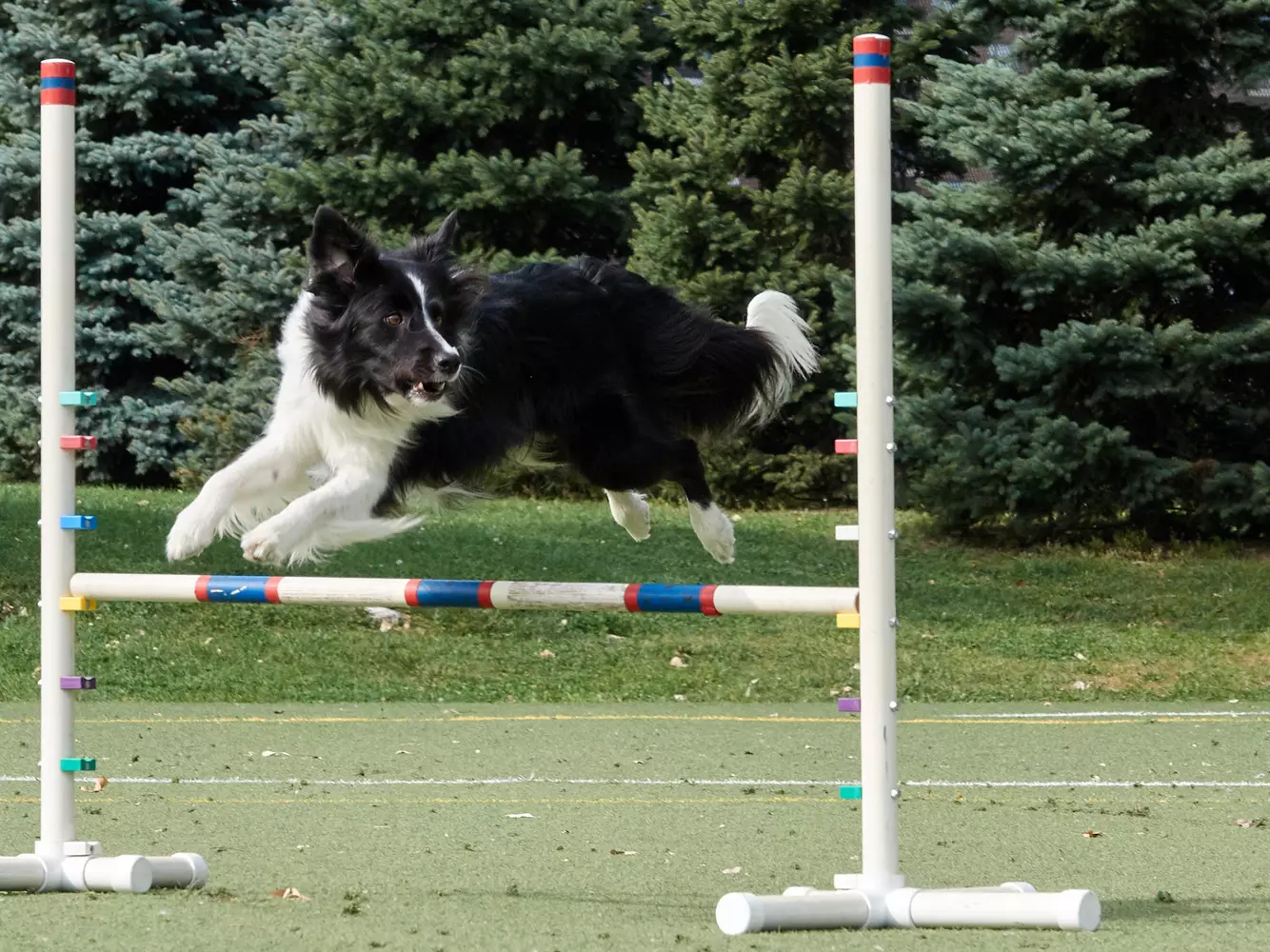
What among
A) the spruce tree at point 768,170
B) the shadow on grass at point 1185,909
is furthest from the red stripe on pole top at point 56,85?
the spruce tree at point 768,170

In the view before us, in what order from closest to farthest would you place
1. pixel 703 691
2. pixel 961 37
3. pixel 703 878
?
pixel 703 878 < pixel 703 691 < pixel 961 37

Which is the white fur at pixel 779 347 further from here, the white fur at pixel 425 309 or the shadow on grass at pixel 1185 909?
the shadow on grass at pixel 1185 909

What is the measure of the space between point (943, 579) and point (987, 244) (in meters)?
2.28

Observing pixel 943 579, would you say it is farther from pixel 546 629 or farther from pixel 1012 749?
pixel 1012 749

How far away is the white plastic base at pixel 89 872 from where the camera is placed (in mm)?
4617

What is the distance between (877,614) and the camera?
4.26 m

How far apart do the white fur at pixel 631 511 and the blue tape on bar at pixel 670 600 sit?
134cm

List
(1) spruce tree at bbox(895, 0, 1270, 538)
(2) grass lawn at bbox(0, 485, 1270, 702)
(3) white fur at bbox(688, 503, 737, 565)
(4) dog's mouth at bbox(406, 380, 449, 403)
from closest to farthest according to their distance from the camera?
(4) dog's mouth at bbox(406, 380, 449, 403)
(3) white fur at bbox(688, 503, 737, 565)
(2) grass lawn at bbox(0, 485, 1270, 702)
(1) spruce tree at bbox(895, 0, 1270, 538)

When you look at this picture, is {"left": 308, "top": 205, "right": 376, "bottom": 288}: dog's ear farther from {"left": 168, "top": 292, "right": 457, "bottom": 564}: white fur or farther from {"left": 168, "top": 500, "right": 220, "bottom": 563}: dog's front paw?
{"left": 168, "top": 500, "right": 220, "bottom": 563}: dog's front paw

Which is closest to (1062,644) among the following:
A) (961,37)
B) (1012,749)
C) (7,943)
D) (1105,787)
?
(1012,749)

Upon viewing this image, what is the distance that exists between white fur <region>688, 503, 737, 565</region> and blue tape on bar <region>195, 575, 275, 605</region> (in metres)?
1.58

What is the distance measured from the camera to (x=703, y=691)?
9977 mm

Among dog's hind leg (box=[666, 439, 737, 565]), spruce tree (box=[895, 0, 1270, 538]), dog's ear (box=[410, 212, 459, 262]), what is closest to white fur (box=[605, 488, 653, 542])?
dog's hind leg (box=[666, 439, 737, 565])

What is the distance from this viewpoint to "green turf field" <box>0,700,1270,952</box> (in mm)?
4230
